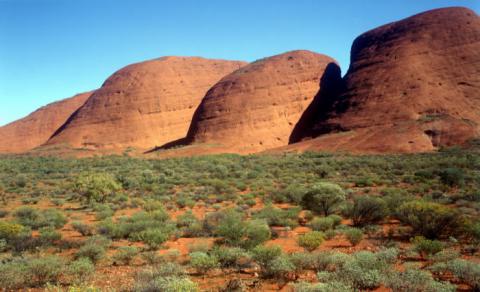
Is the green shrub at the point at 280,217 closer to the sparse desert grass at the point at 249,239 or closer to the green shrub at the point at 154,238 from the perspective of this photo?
the sparse desert grass at the point at 249,239

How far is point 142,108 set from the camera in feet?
184

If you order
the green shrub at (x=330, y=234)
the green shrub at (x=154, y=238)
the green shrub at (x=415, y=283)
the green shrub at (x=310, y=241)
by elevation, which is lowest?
the green shrub at (x=330, y=234)

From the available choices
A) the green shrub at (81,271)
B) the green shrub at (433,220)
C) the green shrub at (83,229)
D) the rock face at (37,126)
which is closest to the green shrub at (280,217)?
the green shrub at (433,220)

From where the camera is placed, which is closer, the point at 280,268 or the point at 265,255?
the point at 280,268

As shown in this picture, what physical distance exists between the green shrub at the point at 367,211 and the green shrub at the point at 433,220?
4.71 ft

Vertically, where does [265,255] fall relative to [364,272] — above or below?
above

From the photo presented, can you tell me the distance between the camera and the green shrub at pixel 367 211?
32.3 feet

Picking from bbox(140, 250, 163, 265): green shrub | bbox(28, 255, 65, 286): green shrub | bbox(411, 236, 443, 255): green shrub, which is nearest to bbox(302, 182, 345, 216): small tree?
bbox(411, 236, 443, 255): green shrub

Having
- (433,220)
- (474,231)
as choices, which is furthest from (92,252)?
(474,231)

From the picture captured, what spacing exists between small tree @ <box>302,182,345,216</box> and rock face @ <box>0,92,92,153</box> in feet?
215

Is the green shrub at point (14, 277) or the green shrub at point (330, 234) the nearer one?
the green shrub at point (14, 277)

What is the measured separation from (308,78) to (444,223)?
44.6 meters

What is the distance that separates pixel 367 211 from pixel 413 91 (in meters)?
33.7

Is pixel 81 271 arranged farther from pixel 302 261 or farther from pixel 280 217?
pixel 280 217
